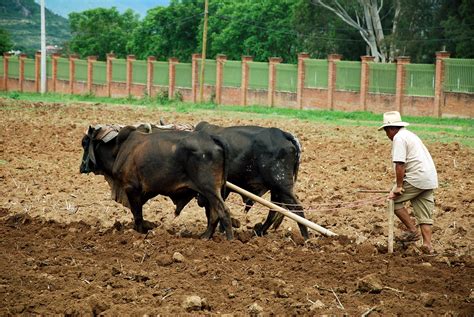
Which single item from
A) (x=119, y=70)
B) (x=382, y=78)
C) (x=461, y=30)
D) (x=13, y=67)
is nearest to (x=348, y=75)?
(x=382, y=78)

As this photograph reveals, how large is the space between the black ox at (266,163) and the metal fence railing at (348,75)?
3313 cm

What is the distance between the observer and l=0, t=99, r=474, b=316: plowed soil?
8.67 metres

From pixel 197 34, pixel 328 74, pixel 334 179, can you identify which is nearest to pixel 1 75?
pixel 197 34

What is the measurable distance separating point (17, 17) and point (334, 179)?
160715mm

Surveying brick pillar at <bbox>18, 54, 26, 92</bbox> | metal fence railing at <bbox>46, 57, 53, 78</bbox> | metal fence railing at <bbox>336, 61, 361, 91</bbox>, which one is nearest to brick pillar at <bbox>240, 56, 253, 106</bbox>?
metal fence railing at <bbox>336, 61, 361, 91</bbox>

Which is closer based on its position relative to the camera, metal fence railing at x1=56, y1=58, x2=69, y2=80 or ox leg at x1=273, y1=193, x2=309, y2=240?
ox leg at x1=273, y1=193, x2=309, y2=240

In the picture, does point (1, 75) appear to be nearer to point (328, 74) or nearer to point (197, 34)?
point (197, 34)

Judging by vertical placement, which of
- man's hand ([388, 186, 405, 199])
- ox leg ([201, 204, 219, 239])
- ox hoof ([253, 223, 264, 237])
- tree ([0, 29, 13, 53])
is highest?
tree ([0, 29, 13, 53])

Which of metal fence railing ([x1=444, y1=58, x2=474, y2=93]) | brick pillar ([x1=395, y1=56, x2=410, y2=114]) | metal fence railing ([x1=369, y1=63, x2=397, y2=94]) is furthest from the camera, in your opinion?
metal fence railing ([x1=369, y1=63, x2=397, y2=94])

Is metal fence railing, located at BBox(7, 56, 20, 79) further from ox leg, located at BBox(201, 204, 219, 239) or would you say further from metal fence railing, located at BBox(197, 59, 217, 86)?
ox leg, located at BBox(201, 204, 219, 239)

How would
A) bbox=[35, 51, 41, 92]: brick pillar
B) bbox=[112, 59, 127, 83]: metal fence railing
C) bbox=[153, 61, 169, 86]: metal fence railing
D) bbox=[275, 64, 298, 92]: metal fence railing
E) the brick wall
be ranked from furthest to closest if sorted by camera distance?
bbox=[35, 51, 41, 92]: brick pillar, bbox=[112, 59, 127, 83]: metal fence railing, bbox=[153, 61, 169, 86]: metal fence railing, bbox=[275, 64, 298, 92]: metal fence railing, the brick wall

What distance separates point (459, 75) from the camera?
4050 centimetres

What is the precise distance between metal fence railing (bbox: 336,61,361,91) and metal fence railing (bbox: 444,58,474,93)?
532 centimetres

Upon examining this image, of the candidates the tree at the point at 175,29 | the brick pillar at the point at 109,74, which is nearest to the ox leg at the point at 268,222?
the brick pillar at the point at 109,74
